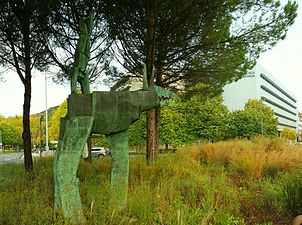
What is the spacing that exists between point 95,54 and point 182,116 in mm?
18540

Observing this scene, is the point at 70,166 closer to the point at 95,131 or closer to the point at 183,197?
the point at 95,131

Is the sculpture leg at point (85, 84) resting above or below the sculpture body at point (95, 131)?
above

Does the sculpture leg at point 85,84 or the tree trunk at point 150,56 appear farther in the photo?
the tree trunk at point 150,56

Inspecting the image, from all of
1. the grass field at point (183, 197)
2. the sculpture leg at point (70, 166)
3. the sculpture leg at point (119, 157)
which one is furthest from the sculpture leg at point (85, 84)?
the grass field at point (183, 197)

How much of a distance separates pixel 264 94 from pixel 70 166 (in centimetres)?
5639

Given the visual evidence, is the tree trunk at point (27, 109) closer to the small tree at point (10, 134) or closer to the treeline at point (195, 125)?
the treeline at point (195, 125)

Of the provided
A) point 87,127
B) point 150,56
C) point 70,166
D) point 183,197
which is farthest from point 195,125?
point 70,166

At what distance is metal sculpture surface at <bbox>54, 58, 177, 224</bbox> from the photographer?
158 inches

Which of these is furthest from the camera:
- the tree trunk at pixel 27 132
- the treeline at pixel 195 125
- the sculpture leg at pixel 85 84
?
the treeline at pixel 195 125

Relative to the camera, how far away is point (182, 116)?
28.2 m

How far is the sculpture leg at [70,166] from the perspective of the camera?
394 centimetres

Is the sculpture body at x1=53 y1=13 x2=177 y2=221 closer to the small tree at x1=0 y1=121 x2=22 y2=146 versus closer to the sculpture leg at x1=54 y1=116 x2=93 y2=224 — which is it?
the sculpture leg at x1=54 y1=116 x2=93 y2=224

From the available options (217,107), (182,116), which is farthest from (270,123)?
(182,116)


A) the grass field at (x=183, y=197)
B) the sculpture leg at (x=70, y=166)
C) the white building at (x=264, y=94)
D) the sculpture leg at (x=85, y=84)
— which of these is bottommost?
the grass field at (x=183, y=197)
